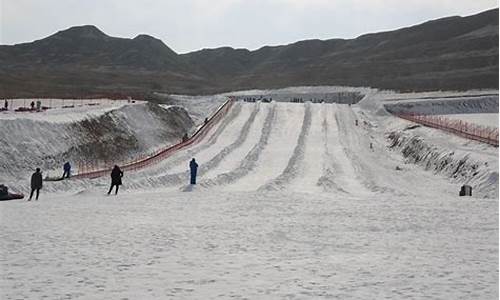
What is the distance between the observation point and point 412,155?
41.7 meters

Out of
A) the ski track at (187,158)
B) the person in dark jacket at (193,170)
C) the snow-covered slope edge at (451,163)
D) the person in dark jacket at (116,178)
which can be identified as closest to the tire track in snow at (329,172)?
the snow-covered slope edge at (451,163)

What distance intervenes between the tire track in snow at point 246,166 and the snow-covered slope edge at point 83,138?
6.82 m

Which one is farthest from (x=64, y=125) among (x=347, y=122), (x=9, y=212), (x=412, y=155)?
(x=347, y=122)

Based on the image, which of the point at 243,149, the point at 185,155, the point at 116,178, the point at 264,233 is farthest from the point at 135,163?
the point at 264,233

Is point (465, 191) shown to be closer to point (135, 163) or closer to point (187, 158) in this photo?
point (187, 158)

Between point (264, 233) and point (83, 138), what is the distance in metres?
24.4

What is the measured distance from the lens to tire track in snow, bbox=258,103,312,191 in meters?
28.8

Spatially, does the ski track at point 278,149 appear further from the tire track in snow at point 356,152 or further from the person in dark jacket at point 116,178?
the person in dark jacket at point 116,178

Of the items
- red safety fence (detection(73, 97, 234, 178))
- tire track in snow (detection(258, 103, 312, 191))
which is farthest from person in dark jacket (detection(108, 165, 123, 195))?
tire track in snow (detection(258, 103, 312, 191))

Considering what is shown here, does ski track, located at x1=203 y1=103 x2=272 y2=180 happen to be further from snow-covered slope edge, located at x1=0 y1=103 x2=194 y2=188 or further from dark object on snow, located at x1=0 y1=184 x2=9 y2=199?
dark object on snow, located at x1=0 y1=184 x2=9 y2=199

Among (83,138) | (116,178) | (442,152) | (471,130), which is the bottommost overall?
(116,178)

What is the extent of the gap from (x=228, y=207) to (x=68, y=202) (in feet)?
19.8

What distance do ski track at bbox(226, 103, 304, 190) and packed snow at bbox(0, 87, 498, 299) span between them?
0.32m

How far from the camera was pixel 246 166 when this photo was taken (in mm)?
35469
